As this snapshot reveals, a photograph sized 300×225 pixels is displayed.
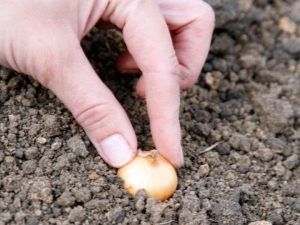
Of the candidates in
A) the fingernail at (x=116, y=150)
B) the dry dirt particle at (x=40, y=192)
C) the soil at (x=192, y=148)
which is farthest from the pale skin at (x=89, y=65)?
the dry dirt particle at (x=40, y=192)

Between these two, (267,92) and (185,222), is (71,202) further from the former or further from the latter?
(267,92)

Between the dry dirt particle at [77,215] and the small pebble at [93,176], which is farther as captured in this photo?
the small pebble at [93,176]

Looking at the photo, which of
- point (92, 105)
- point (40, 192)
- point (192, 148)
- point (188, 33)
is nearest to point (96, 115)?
point (92, 105)

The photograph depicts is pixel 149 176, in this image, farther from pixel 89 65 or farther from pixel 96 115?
pixel 89 65

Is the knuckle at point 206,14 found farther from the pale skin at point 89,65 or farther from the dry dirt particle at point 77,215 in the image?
the dry dirt particle at point 77,215

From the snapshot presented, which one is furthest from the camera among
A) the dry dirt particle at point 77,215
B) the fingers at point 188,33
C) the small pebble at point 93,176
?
the fingers at point 188,33

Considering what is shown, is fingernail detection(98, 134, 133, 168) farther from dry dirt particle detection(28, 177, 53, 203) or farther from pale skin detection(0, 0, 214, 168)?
dry dirt particle detection(28, 177, 53, 203)

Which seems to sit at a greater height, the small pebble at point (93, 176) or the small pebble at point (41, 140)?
the small pebble at point (41, 140)
